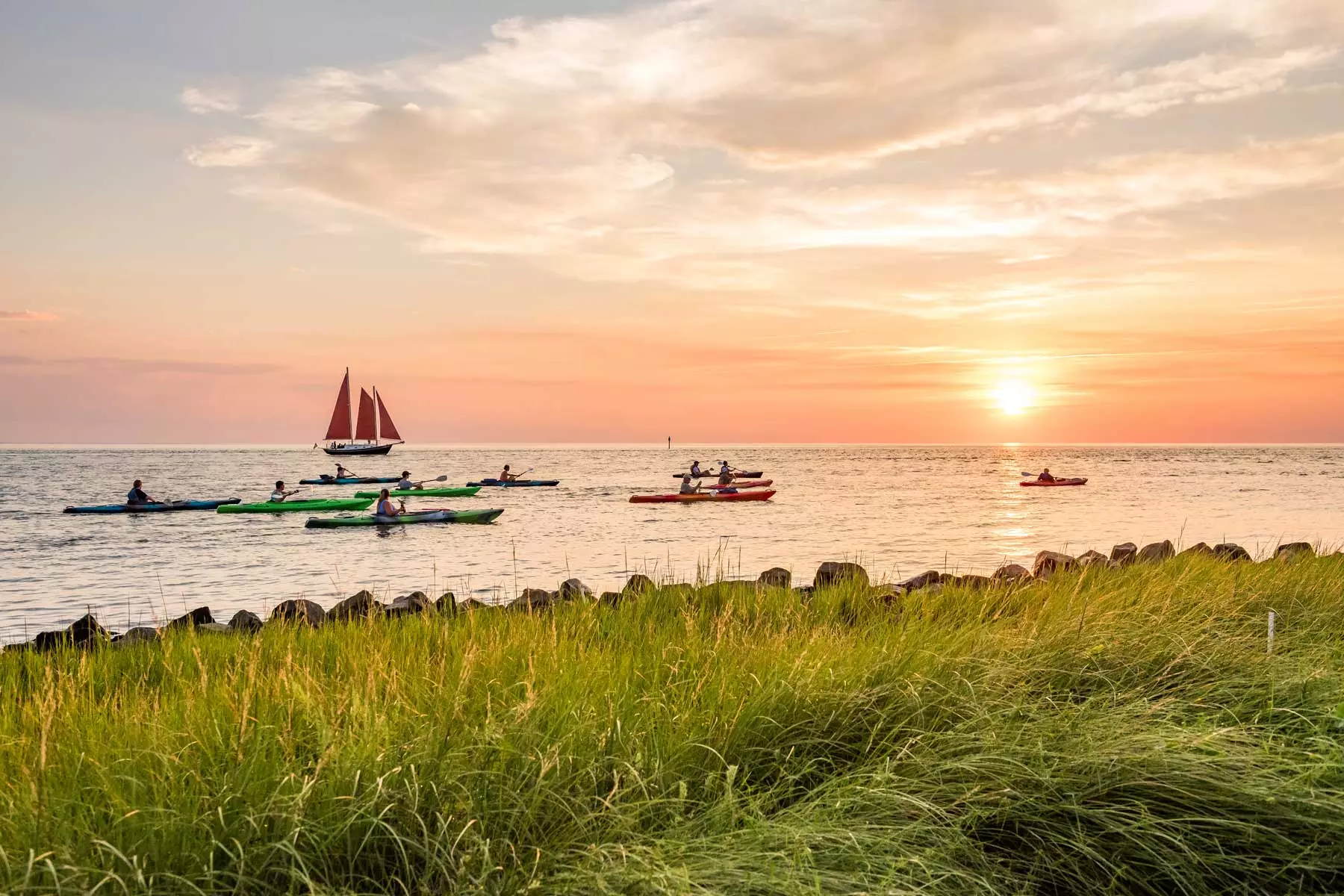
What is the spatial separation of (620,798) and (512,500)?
4941cm

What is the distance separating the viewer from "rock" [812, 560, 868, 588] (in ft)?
30.7

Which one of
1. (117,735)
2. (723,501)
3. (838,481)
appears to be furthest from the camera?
(838,481)

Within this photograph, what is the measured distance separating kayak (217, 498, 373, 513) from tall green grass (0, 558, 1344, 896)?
118 feet

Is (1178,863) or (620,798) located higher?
(620,798)

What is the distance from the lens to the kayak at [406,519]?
107ft

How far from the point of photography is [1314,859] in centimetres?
330

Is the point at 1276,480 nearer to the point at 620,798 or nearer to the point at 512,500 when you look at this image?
the point at 512,500

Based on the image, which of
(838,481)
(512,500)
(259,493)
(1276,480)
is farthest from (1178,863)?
(1276,480)

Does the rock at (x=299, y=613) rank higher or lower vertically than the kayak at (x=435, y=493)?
higher

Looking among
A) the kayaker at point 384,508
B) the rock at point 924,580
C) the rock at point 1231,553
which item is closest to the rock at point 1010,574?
the rock at point 924,580

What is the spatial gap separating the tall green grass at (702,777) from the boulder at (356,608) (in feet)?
11.1

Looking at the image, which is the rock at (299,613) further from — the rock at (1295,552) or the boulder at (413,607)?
the rock at (1295,552)

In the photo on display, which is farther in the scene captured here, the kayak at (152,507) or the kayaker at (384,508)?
the kayak at (152,507)

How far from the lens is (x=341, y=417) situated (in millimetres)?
84250
